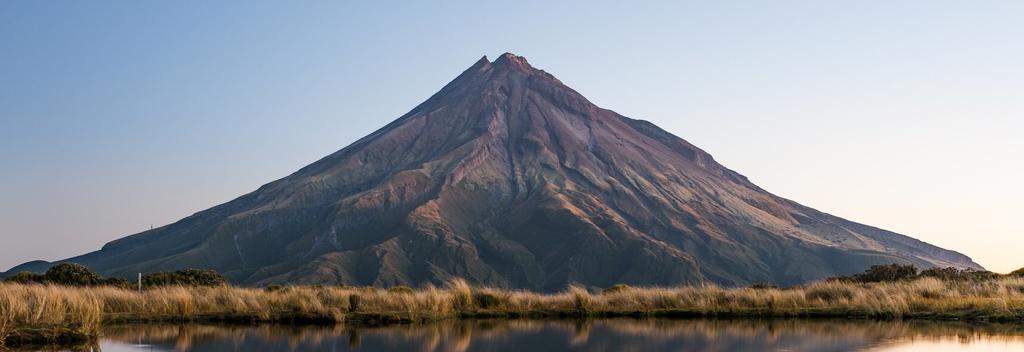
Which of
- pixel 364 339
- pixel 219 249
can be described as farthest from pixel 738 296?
pixel 219 249

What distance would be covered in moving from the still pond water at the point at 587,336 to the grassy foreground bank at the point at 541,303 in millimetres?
A: 1642

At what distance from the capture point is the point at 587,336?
22875 millimetres

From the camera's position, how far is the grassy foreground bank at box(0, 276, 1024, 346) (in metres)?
27.4

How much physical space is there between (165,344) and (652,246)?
14238cm

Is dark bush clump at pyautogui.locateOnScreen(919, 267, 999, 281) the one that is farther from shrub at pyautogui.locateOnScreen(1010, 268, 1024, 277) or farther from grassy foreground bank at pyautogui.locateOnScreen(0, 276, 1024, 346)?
grassy foreground bank at pyautogui.locateOnScreen(0, 276, 1024, 346)

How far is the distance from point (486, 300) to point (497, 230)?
5544 inches

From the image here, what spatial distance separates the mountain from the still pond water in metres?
112

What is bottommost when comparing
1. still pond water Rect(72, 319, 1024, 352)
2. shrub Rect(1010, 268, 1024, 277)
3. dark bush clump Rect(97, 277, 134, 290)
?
still pond water Rect(72, 319, 1024, 352)

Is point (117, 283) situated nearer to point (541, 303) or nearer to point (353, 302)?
point (353, 302)

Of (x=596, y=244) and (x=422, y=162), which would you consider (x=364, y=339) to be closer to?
(x=596, y=244)

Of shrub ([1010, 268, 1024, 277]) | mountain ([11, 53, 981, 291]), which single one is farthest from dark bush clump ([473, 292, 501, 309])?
mountain ([11, 53, 981, 291])

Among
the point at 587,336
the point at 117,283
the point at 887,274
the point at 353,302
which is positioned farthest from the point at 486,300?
the point at 887,274

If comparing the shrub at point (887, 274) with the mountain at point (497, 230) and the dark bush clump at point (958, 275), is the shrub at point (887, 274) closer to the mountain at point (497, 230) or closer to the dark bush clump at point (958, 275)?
the dark bush clump at point (958, 275)

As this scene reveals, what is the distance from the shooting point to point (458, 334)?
76.6 ft
